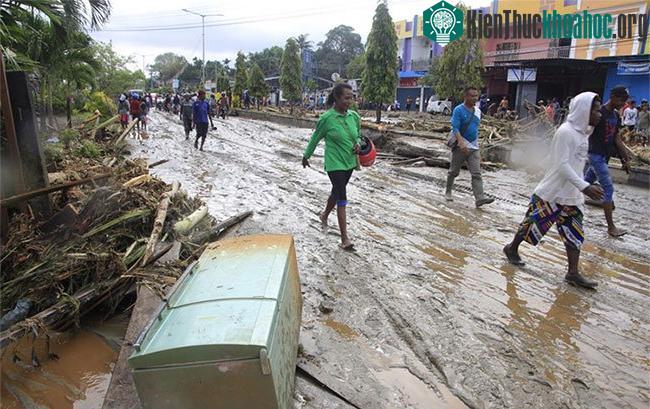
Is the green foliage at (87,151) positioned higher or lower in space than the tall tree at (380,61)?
lower

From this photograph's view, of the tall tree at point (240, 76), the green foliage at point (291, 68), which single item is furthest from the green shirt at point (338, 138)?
the tall tree at point (240, 76)

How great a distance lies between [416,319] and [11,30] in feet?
27.3

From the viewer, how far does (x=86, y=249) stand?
4.22m

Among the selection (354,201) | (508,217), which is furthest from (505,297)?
(354,201)

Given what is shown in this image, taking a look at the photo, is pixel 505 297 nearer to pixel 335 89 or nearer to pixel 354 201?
pixel 335 89

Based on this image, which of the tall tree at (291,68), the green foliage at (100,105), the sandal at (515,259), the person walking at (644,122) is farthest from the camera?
the tall tree at (291,68)

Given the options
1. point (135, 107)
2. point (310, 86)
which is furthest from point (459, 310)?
point (310, 86)

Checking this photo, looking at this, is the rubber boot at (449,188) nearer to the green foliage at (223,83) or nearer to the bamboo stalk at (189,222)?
the bamboo stalk at (189,222)

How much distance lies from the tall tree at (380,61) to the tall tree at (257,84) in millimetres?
15276

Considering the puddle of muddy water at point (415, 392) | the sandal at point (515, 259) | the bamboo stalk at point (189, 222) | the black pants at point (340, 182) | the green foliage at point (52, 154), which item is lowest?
the puddle of muddy water at point (415, 392)

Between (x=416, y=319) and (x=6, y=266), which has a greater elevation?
(x=6, y=266)

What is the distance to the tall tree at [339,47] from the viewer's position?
70.8 m

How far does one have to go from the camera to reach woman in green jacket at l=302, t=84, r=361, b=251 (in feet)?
17.3

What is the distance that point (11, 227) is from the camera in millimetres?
4375
